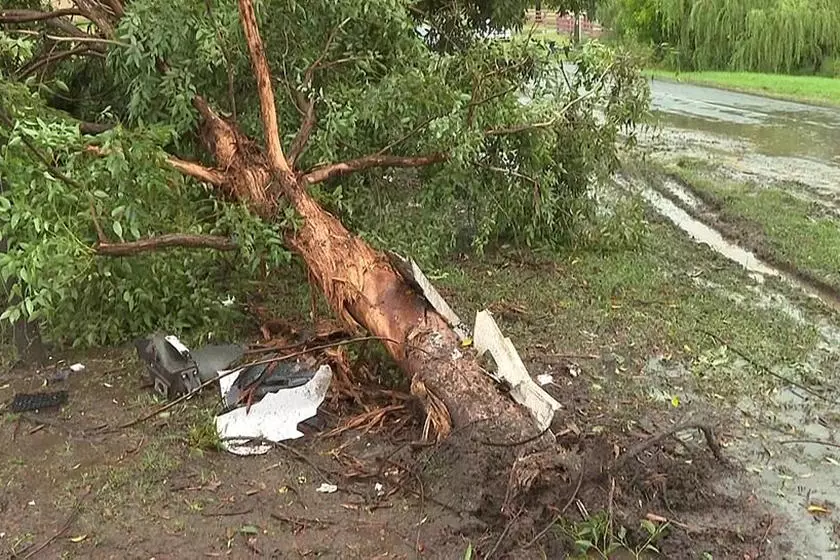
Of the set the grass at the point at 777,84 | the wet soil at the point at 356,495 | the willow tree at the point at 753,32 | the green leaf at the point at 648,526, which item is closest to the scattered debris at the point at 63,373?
the wet soil at the point at 356,495

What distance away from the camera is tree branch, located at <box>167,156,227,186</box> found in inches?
206

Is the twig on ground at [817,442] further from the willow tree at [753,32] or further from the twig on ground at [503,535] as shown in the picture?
the willow tree at [753,32]

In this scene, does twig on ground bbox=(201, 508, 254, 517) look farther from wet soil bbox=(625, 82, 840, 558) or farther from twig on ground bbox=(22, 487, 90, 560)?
wet soil bbox=(625, 82, 840, 558)

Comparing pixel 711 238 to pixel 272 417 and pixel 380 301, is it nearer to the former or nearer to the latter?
pixel 380 301

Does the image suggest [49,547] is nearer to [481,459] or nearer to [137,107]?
[481,459]

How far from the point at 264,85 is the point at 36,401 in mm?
2141

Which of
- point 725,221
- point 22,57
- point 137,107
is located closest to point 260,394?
point 137,107

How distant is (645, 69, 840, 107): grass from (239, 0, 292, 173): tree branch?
499 inches

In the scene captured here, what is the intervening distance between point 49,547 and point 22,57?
3221 millimetres

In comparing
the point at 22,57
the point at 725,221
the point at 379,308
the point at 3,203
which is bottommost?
the point at 725,221

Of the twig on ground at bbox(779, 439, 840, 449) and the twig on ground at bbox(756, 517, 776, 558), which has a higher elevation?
the twig on ground at bbox(756, 517, 776, 558)

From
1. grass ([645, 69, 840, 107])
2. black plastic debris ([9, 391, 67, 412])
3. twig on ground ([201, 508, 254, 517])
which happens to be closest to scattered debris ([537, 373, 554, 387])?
twig on ground ([201, 508, 254, 517])

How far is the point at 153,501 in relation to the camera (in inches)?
139

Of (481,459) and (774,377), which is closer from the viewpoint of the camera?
(481,459)
